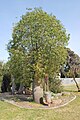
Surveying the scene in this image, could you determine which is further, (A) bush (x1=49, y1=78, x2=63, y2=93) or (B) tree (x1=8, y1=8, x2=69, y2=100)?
(A) bush (x1=49, y1=78, x2=63, y2=93)

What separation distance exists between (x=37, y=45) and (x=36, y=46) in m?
0.09

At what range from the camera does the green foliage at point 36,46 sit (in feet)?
45.6

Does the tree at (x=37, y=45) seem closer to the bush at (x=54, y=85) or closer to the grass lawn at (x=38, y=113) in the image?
the grass lawn at (x=38, y=113)

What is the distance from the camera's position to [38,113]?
37.4 ft

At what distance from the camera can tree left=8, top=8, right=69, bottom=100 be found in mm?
13922

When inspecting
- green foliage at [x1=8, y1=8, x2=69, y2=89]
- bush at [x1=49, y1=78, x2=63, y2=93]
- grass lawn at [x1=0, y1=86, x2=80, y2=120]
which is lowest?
grass lawn at [x1=0, y1=86, x2=80, y2=120]

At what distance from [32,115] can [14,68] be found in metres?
4.10

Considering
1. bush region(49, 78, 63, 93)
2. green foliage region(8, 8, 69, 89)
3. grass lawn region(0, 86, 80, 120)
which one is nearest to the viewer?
grass lawn region(0, 86, 80, 120)

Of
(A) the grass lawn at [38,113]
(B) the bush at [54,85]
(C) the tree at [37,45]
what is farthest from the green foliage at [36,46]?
(B) the bush at [54,85]

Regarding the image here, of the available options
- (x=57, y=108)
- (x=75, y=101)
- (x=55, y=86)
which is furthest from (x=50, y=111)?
(x=55, y=86)

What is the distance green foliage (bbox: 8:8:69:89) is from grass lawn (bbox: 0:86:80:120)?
98.6 inches

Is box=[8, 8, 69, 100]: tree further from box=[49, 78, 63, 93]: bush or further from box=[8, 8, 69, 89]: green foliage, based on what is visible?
box=[49, 78, 63, 93]: bush

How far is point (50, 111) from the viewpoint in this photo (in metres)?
11.9

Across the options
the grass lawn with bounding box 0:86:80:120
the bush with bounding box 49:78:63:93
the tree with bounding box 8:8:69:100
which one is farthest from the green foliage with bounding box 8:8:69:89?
the bush with bounding box 49:78:63:93
